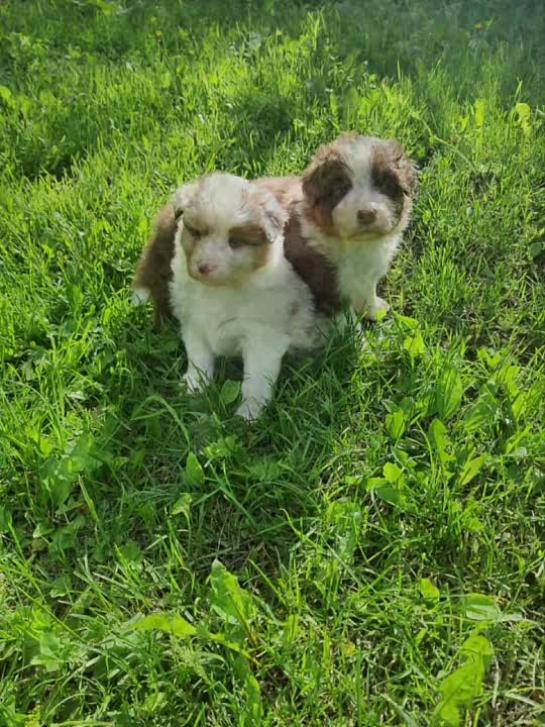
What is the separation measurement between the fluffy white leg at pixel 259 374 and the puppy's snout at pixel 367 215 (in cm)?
65

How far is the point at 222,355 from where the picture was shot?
327 centimetres

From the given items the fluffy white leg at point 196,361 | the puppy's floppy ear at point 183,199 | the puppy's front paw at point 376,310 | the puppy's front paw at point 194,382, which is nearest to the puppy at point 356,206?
A: the puppy's front paw at point 376,310

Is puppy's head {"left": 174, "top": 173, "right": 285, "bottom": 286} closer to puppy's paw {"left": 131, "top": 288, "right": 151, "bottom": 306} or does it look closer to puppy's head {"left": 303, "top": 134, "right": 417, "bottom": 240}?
puppy's head {"left": 303, "top": 134, "right": 417, "bottom": 240}

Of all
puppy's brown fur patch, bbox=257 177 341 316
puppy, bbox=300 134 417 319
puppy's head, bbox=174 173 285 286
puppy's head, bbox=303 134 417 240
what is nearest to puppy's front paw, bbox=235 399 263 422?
puppy's head, bbox=174 173 285 286

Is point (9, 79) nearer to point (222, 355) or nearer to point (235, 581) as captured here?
point (222, 355)

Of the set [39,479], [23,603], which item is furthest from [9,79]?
[23,603]

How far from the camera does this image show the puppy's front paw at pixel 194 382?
309cm

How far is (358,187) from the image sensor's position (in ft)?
10.2

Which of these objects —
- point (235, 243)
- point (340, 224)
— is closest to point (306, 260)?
point (340, 224)

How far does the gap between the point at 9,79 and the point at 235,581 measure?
4.77 metres

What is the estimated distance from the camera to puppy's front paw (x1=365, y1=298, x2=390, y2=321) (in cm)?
350

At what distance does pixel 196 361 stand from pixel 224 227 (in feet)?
2.16

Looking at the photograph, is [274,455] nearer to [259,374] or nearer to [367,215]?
[259,374]

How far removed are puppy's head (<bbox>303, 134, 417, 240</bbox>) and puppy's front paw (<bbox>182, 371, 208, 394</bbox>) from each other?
3.01ft
